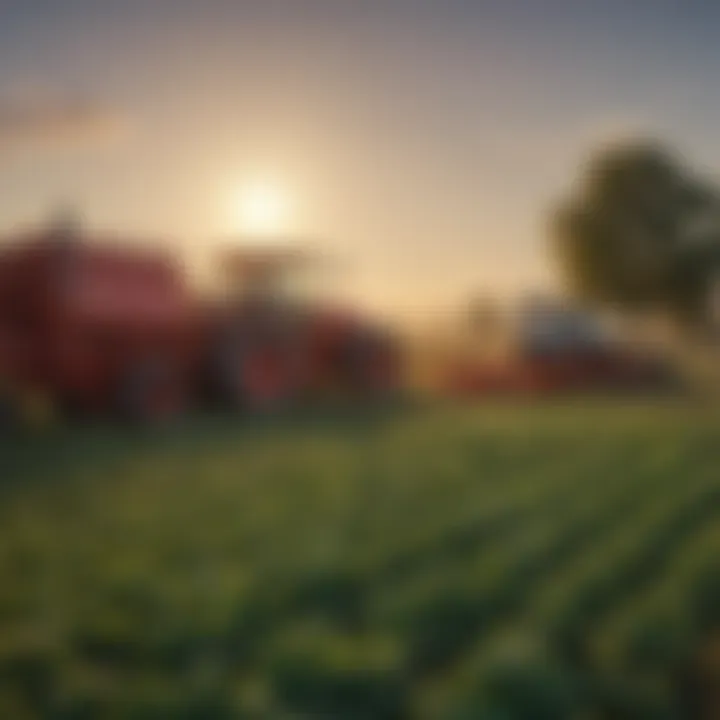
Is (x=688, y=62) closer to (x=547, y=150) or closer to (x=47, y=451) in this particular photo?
(x=547, y=150)

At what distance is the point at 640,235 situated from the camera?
130 centimetres

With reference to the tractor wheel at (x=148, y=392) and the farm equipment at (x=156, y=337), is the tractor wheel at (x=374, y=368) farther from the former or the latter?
the tractor wheel at (x=148, y=392)

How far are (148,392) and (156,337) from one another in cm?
6

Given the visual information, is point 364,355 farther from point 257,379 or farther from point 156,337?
point 156,337

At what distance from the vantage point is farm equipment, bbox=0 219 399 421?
117 centimetres

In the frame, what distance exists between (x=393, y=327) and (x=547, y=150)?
30cm

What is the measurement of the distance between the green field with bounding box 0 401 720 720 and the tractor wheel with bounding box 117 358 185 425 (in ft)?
0.09

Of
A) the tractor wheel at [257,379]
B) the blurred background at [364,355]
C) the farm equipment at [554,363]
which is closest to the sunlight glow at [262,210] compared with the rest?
the blurred background at [364,355]

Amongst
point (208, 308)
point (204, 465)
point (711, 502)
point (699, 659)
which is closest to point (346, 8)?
point (208, 308)

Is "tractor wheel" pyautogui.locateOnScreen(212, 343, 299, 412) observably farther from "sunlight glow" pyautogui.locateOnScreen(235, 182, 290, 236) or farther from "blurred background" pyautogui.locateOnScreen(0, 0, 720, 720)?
"sunlight glow" pyautogui.locateOnScreen(235, 182, 290, 236)

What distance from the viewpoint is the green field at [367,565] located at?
3.58ft

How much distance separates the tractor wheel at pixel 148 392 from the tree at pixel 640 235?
49 cm

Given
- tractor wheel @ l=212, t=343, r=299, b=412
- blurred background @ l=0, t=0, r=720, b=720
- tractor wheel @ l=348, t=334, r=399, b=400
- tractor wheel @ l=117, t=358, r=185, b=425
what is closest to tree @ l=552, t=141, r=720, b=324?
blurred background @ l=0, t=0, r=720, b=720

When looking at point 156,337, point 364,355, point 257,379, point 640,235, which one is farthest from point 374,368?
point 640,235
